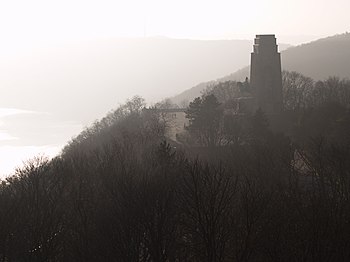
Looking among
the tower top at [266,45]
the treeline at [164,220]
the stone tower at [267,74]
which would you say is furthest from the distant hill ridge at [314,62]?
the treeline at [164,220]

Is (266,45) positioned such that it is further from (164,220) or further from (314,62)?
(314,62)

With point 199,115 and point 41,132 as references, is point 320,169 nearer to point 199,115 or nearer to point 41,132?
point 199,115

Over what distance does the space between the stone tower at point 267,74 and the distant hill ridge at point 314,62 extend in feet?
220

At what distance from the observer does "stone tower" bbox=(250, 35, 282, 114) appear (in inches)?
2539

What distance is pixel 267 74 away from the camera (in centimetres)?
6462

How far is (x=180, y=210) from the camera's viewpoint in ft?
70.3

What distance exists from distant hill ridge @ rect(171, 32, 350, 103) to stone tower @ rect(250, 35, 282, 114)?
2638 inches

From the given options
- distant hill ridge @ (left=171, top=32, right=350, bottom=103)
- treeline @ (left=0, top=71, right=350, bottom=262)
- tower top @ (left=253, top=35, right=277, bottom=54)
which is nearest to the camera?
treeline @ (left=0, top=71, right=350, bottom=262)

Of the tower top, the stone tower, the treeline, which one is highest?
the tower top

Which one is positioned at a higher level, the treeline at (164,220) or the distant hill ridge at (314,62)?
the distant hill ridge at (314,62)

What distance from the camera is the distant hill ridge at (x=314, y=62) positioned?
142 metres

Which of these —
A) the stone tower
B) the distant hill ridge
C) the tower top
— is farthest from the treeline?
the distant hill ridge

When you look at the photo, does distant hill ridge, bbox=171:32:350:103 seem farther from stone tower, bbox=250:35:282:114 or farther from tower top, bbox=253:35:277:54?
tower top, bbox=253:35:277:54

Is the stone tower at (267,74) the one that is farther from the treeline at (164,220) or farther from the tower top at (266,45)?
the treeline at (164,220)
